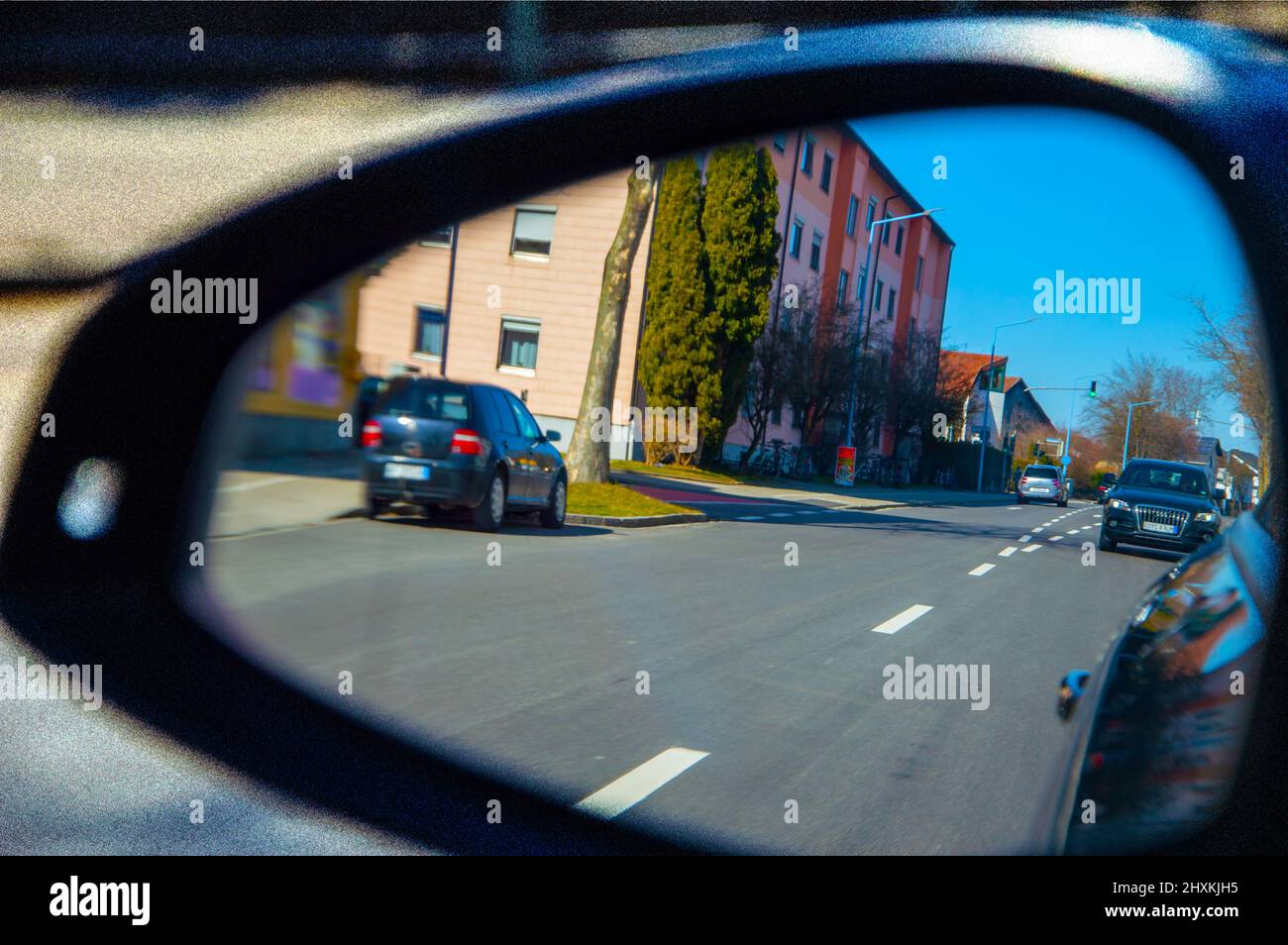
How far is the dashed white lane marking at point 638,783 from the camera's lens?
8.24ft

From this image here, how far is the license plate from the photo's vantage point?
1762 millimetres

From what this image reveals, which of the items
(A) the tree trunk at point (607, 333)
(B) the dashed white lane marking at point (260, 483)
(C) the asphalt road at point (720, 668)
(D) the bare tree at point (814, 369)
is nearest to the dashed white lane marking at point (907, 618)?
(C) the asphalt road at point (720, 668)

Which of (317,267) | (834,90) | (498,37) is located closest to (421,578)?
(317,267)

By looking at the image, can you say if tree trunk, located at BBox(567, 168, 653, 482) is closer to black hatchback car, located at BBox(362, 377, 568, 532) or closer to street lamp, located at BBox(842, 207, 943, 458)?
black hatchback car, located at BBox(362, 377, 568, 532)

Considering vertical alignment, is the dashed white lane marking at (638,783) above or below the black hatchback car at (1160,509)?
below

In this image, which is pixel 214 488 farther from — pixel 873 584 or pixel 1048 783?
pixel 873 584

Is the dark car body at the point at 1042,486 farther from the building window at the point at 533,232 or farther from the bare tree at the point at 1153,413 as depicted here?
the building window at the point at 533,232

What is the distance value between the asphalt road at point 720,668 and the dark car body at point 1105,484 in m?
0.03

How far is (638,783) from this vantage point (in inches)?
114

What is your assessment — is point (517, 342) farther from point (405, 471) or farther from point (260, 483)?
point (260, 483)

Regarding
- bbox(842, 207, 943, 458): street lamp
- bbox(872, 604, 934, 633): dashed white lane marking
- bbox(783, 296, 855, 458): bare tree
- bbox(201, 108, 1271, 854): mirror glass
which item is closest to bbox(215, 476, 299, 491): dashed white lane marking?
bbox(201, 108, 1271, 854): mirror glass

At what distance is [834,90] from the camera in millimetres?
1483

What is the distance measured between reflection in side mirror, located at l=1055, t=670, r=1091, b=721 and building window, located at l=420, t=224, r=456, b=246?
47.6 inches

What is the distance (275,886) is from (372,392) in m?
1.22
